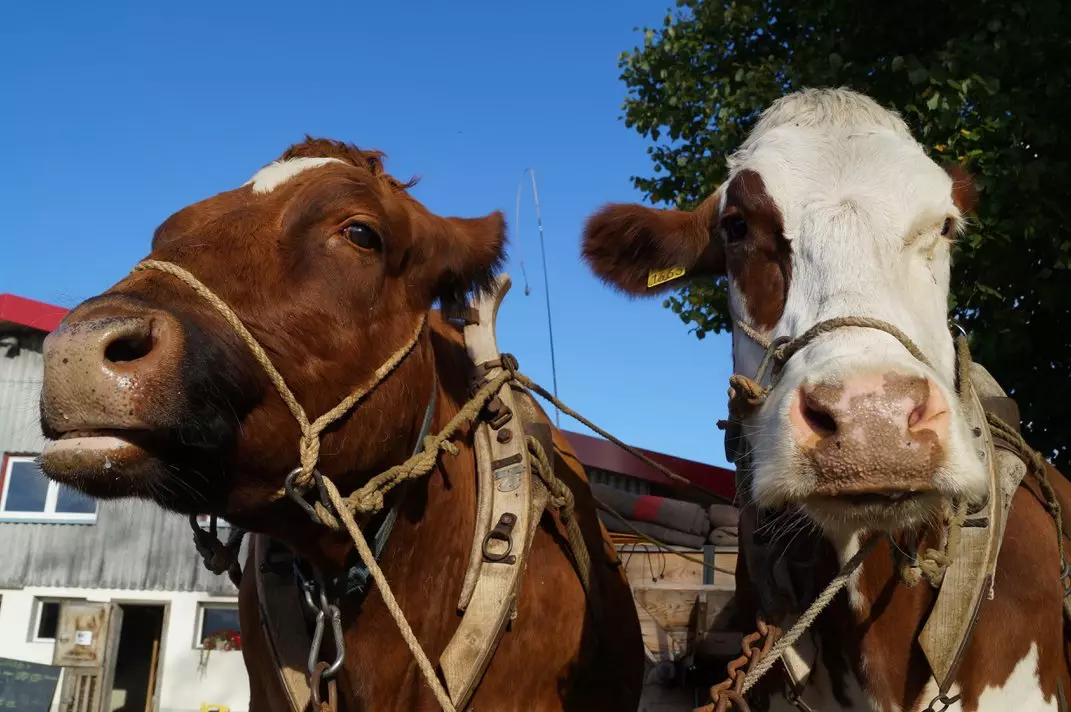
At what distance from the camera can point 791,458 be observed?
2039 mm

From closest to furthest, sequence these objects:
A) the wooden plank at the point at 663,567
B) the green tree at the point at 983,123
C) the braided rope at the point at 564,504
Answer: the braided rope at the point at 564,504 < the wooden plank at the point at 663,567 < the green tree at the point at 983,123

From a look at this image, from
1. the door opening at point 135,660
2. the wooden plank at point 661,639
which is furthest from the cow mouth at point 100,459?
the door opening at point 135,660

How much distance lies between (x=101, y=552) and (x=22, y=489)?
6.32 feet

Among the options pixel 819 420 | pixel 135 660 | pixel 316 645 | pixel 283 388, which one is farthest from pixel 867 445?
pixel 135 660

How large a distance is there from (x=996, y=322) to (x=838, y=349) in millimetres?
5540

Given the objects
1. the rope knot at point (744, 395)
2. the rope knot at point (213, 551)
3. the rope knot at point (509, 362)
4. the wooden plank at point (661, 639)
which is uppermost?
the rope knot at point (509, 362)

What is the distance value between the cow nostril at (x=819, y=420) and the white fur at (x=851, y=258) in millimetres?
53

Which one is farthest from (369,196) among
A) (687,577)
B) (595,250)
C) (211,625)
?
(211,625)

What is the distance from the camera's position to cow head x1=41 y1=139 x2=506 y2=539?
2006 millimetres

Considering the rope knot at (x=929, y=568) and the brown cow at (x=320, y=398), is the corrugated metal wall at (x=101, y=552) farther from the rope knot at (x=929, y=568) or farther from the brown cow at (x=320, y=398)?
the rope knot at (x=929, y=568)

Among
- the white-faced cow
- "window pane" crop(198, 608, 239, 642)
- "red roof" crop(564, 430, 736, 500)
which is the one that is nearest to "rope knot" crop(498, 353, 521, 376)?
the white-faced cow

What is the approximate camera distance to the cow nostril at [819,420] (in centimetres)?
199

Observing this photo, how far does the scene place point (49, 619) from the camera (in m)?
17.4

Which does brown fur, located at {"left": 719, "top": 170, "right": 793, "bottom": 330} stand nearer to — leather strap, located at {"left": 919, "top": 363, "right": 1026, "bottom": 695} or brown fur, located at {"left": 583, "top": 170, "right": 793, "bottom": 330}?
brown fur, located at {"left": 583, "top": 170, "right": 793, "bottom": 330}
